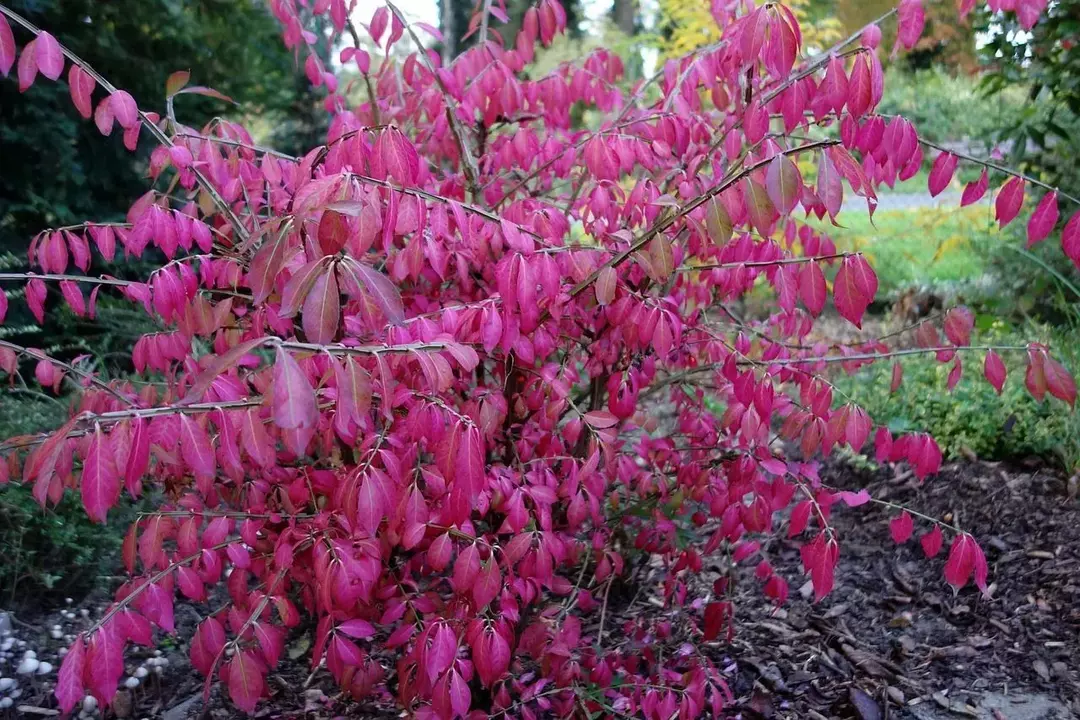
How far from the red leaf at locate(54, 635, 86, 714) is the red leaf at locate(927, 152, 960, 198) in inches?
73.7

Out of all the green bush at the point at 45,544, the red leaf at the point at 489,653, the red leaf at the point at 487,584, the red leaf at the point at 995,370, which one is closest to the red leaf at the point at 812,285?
the red leaf at the point at 995,370

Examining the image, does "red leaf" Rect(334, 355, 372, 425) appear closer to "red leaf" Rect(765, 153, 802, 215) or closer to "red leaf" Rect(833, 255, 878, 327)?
"red leaf" Rect(765, 153, 802, 215)

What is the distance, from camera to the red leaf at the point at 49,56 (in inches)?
61.0

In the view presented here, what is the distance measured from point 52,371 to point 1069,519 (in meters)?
3.20

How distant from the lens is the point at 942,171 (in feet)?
5.38

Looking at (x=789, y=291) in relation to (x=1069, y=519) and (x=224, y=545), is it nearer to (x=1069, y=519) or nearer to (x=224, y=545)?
(x=224, y=545)

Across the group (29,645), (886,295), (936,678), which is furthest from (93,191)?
(886,295)

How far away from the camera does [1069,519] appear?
273cm

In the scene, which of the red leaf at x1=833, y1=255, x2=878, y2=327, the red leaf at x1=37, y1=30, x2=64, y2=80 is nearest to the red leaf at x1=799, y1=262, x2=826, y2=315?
the red leaf at x1=833, y1=255, x2=878, y2=327

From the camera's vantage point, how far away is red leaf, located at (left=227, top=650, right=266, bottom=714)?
1588 millimetres

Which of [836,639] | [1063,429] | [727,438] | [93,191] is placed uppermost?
[93,191]

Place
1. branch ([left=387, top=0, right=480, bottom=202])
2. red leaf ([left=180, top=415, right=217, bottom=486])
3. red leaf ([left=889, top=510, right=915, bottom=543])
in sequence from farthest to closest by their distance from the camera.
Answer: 1. branch ([left=387, top=0, right=480, bottom=202])
2. red leaf ([left=889, top=510, right=915, bottom=543])
3. red leaf ([left=180, top=415, right=217, bottom=486])

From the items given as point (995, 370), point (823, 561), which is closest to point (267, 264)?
point (823, 561)

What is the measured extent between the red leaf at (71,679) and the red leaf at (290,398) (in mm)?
835
